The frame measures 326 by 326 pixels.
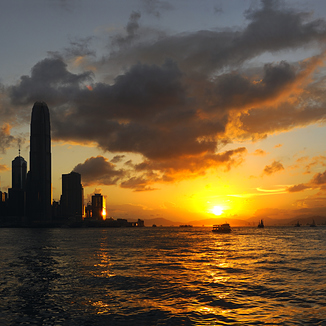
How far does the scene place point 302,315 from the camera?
3173 cm

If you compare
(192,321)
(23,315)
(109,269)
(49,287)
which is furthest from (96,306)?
(109,269)

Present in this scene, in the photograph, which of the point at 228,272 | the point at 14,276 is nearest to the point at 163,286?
the point at 228,272

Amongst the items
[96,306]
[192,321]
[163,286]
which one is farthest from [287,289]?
[96,306]

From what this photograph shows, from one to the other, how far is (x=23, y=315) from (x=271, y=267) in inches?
1840

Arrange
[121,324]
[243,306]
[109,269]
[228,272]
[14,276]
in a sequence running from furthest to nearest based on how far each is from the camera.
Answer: [109,269]
[228,272]
[14,276]
[243,306]
[121,324]

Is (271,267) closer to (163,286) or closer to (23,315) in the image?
(163,286)

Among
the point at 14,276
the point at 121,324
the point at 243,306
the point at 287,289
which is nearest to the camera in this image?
the point at 121,324

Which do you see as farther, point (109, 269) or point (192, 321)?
point (109, 269)

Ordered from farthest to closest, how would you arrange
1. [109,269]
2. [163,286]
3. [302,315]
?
[109,269] < [163,286] < [302,315]

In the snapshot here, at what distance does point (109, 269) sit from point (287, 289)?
104 ft

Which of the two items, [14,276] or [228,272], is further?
[228,272]

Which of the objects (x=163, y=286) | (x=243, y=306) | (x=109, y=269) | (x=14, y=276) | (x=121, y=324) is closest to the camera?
(x=121, y=324)

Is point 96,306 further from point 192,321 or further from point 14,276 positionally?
point 14,276

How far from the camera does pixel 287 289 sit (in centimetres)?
4400
